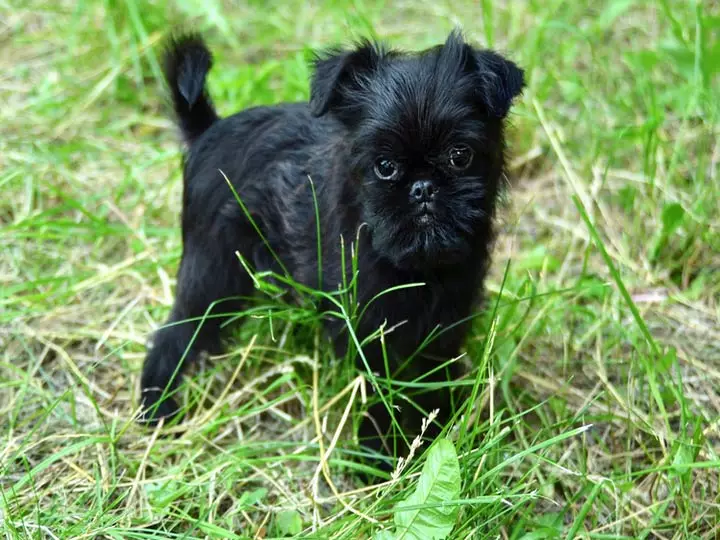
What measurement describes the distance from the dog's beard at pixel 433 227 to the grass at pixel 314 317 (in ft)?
0.84

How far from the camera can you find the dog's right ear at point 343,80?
2396 millimetres

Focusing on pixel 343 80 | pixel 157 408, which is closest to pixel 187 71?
pixel 343 80

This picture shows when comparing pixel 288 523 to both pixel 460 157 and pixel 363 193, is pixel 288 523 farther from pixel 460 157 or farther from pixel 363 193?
pixel 460 157

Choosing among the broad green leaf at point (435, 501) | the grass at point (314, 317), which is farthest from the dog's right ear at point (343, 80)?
the broad green leaf at point (435, 501)

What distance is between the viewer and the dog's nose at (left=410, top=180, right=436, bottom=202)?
7.36 feet

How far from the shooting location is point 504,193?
2.65 metres

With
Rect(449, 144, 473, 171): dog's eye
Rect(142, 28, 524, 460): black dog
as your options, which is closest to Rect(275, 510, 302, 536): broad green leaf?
Result: Rect(142, 28, 524, 460): black dog

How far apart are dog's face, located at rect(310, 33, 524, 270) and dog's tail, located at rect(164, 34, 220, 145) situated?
0.58m

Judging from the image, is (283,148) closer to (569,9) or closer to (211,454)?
(211,454)

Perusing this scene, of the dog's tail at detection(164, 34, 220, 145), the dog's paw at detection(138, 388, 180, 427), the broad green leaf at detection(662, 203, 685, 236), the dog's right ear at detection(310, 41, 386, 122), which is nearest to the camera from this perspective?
the dog's right ear at detection(310, 41, 386, 122)

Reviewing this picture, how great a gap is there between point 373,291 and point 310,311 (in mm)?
349

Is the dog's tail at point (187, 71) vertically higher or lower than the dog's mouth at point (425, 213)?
higher

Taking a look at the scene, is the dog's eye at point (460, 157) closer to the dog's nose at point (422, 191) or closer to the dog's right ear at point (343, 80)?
the dog's nose at point (422, 191)

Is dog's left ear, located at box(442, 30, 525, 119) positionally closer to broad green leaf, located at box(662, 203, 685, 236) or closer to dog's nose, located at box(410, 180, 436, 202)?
dog's nose, located at box(410, 180, 436, 202)
